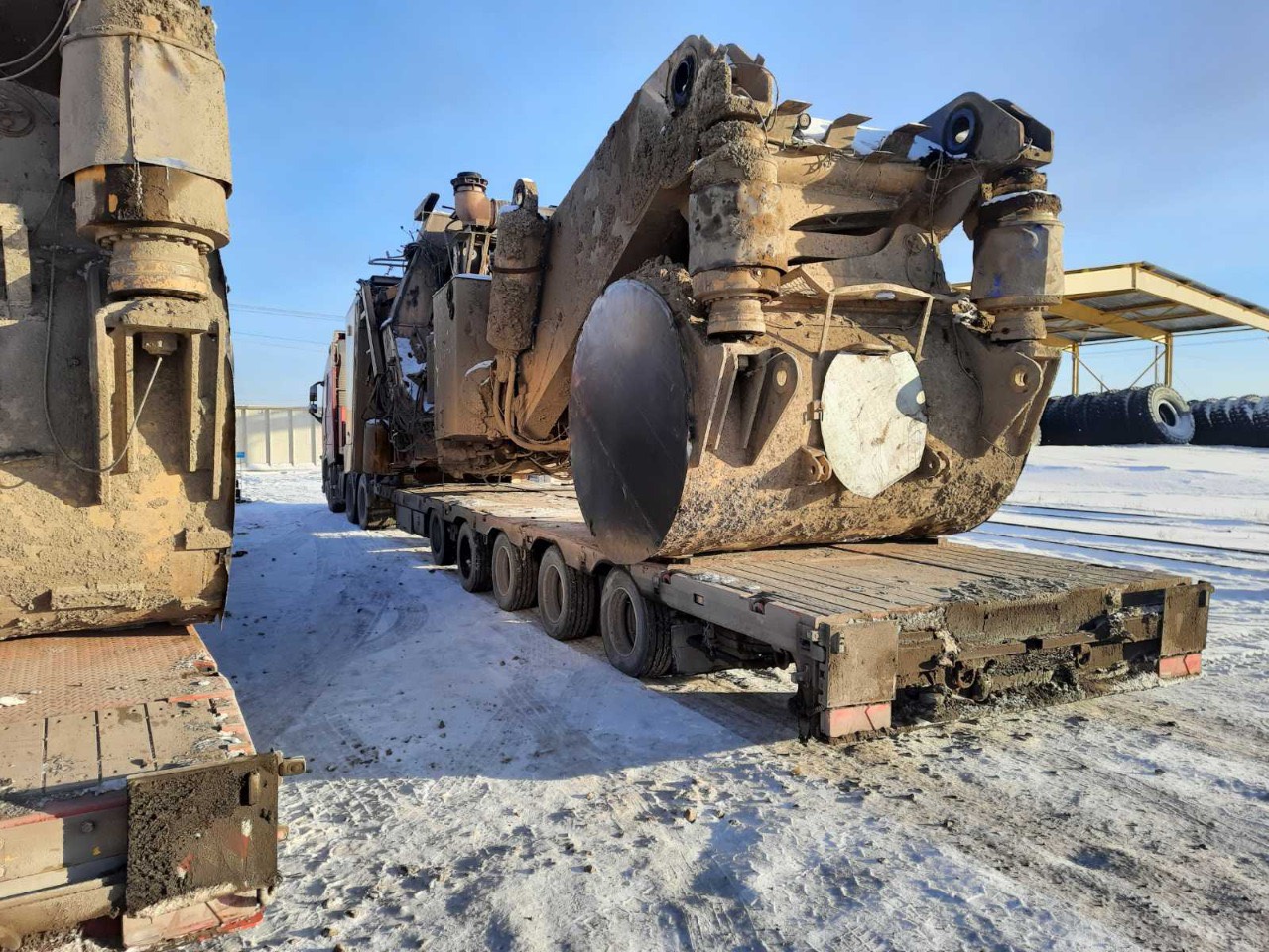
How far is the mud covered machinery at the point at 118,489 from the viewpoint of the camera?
275cm

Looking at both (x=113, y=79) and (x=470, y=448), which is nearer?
(x=113, y=79)

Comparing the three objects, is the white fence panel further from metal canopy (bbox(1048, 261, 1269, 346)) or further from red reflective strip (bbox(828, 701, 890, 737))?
red reflective strip (bbox(828, 701, 890, 737))

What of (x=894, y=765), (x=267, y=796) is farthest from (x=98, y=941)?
(x=894, y=765)

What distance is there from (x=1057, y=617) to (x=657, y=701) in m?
2.49

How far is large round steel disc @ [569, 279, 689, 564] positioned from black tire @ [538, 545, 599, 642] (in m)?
0.78

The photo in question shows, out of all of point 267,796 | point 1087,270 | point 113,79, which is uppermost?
point 1087,270

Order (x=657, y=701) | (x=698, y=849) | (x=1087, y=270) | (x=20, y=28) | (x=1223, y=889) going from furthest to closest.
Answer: (x=1087, y=270)
(x=657, y=701)
(x=20, y=28)
(x=698, y=849)
(x=1223, y=889)

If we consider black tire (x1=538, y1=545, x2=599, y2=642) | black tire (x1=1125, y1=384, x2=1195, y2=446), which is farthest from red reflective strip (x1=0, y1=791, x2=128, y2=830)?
black tire (x1=1125, y1=384, x2=1195, y2=446)

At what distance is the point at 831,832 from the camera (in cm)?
382

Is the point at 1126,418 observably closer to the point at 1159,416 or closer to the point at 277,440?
the point at 1159,416

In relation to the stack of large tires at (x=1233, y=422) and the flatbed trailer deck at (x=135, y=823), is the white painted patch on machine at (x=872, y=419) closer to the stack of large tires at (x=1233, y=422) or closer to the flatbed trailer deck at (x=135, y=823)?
the flatbed trailer deck at (x=135, y=823)

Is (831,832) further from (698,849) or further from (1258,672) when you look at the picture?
(1258,672)

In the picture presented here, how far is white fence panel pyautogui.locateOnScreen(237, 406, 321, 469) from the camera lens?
151 ft

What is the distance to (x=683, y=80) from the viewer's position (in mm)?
5453
